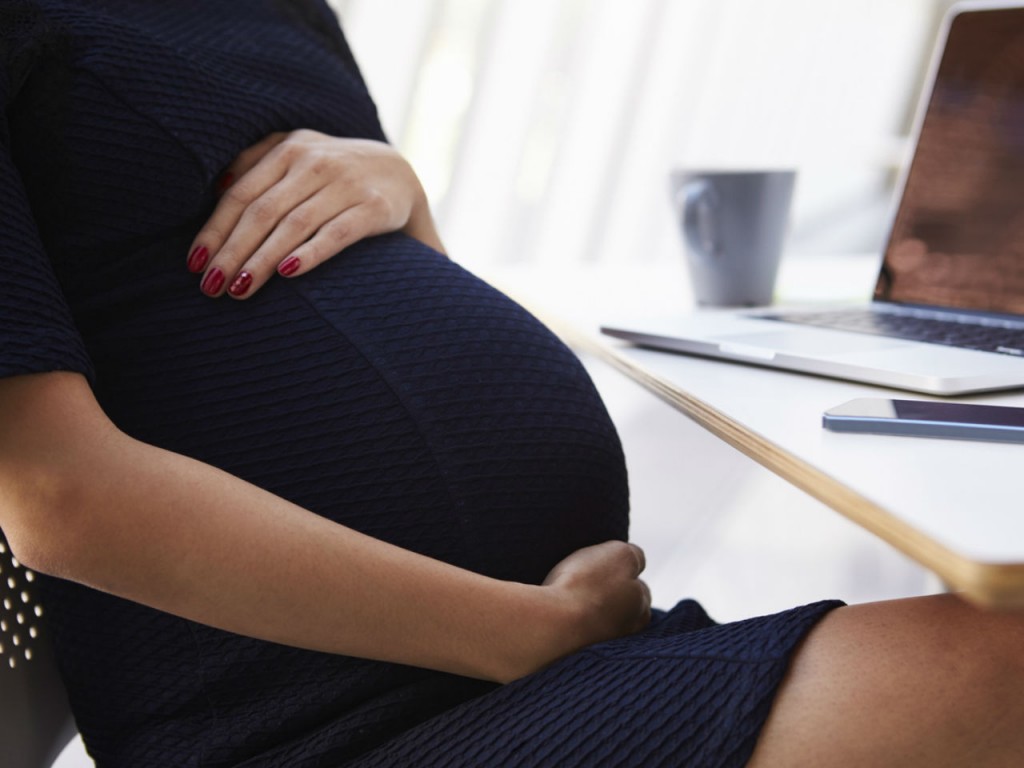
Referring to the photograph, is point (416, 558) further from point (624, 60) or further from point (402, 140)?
point (624, 60)

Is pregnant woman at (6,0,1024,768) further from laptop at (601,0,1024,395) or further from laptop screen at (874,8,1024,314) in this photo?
laptop screen at (874,8,1024,314)

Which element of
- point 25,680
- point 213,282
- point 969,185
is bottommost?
point 25,680

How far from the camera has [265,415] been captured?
2.13ft

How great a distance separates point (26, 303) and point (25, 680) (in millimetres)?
352

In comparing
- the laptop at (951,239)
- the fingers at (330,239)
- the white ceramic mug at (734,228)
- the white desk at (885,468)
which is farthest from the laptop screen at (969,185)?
the fingers at (330,239)

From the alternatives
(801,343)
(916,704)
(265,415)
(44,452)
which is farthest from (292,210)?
(916,704)

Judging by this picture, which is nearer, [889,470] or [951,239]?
[889,470]

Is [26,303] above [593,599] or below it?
above

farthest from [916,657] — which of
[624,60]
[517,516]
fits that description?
[624,60]

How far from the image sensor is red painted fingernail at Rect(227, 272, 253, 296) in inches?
26.2

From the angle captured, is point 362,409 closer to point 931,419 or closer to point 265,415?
point 265,415

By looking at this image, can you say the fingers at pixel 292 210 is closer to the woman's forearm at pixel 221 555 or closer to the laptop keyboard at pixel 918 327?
the woman's forearm at pixel 221 555

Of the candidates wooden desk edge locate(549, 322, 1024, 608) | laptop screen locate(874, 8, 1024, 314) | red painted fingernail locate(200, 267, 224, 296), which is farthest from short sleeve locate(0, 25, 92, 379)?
laptop screen locate(874, 8, 1024, 314)

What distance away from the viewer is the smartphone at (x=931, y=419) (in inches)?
21.7
